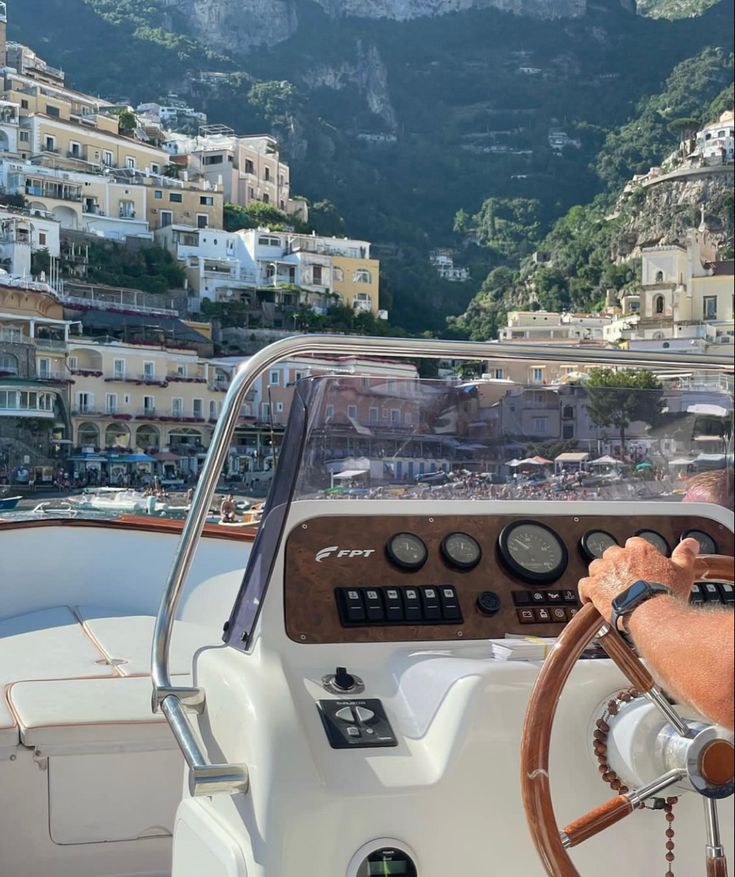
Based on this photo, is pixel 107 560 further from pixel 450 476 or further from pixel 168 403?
pixel 168 403

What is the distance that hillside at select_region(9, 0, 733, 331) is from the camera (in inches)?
3086

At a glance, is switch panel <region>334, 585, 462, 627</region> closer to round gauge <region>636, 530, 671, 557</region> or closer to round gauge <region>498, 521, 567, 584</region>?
round gauge <region>498, 521, 567, 584</region>

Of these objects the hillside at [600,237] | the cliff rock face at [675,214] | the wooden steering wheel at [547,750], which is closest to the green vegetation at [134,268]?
the hillside at [600,237]

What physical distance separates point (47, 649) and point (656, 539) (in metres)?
1.59

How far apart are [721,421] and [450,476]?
38 centimetres

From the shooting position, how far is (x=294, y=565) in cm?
140

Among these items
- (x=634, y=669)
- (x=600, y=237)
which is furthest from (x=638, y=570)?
(x=600, y=237)

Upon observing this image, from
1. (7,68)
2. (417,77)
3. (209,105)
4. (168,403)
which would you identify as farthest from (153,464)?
(417,77)

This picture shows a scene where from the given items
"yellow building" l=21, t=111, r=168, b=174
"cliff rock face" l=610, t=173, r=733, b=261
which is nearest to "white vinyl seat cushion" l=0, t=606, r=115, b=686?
"yellow building" l=21, t=111, r=168, b=174

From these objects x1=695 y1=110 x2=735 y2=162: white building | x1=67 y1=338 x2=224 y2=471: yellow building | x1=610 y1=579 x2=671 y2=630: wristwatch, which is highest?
x1=695 y1=110 x2=735 y2=162: white building

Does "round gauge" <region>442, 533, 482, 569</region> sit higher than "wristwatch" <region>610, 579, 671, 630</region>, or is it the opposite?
"wristwatch" <region>610, 579, 671, 630</region>

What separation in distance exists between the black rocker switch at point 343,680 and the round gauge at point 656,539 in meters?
0.53

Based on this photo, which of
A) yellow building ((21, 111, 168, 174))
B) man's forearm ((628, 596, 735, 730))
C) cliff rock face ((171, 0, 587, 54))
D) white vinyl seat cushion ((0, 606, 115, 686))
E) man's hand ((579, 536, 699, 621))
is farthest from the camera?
cliff rock face ((171, 0, 587, 54))

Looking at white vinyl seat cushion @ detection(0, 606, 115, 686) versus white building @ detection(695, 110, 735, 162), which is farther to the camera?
white building @ detection(695, 110, 735, 162)
